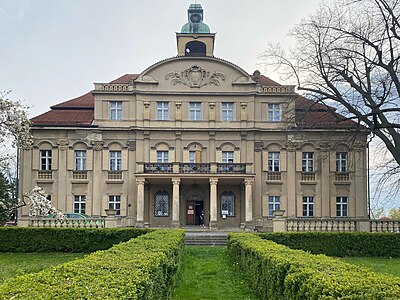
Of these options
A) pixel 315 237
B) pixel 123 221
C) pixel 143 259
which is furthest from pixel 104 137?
pixel 143 259

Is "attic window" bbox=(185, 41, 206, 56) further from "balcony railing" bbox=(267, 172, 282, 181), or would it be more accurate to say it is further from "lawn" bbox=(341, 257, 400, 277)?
"lawn" bbox=(341, 257, 400, 277)

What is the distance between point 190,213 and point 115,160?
682cm

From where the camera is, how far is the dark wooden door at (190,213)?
1535 inches

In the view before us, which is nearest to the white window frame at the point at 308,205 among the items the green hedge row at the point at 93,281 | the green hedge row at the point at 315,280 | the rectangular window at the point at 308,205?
the rectangular window at the point at 308,205

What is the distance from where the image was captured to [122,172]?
38.2 m

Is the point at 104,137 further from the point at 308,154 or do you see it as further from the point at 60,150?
the point at 308,154

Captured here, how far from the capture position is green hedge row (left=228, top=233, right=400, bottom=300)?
18.2ft

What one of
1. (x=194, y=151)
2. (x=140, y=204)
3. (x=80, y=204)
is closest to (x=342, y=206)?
(x=194, y=151)

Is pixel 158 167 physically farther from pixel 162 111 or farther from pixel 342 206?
pixel 342 206

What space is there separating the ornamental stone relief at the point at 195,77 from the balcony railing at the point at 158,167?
251 inches

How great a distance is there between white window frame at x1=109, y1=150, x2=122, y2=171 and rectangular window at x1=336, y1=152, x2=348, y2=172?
16184 millimetres

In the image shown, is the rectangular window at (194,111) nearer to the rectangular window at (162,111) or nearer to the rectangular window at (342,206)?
the rectangular window at (162,111)

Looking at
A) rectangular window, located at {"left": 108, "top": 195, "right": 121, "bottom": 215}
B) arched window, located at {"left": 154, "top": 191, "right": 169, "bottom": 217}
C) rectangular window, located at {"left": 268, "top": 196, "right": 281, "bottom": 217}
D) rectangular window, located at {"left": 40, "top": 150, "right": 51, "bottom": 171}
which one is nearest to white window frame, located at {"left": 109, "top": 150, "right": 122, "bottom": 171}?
rectangular window, located at {"left": 108, "top": 195, "right": 121, "bottom": 215}

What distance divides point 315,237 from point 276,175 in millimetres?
15776
